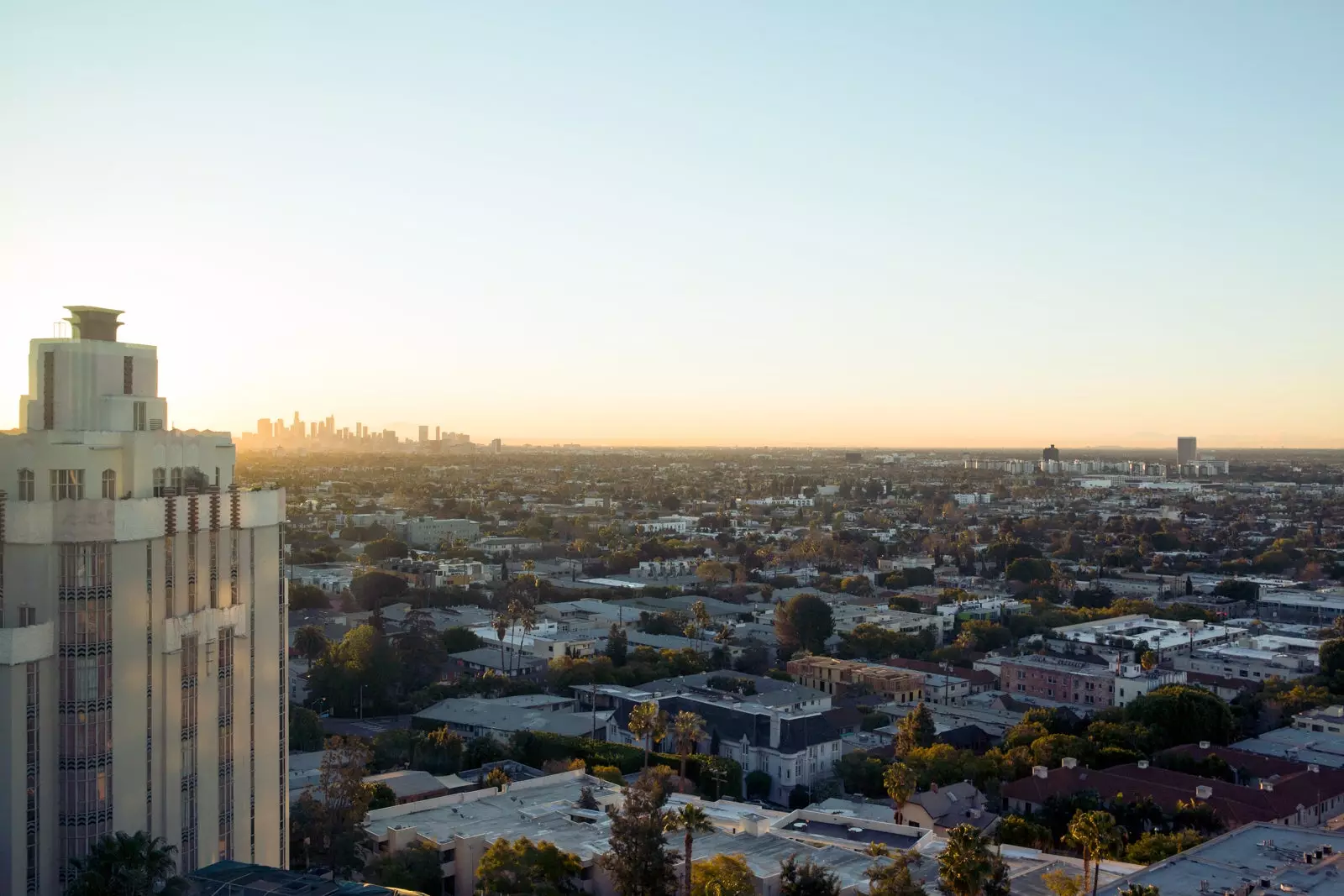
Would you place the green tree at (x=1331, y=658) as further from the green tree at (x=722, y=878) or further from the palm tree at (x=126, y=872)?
the palm tree at (x=126, y=872)

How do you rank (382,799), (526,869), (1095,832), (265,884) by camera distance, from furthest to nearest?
(382,799) → (526,869) → (1095,832) → (265,884)

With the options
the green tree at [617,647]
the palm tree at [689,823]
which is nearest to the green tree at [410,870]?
the palm tree at [689,823]

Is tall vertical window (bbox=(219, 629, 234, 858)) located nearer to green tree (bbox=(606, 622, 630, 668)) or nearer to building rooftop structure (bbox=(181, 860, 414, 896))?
building rooftop structure (bbox=(181, 860, 414, 896))

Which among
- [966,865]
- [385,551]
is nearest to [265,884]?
[966,865]

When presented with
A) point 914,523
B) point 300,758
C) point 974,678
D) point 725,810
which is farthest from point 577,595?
point 914,523

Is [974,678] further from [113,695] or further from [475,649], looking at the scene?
[113,695]

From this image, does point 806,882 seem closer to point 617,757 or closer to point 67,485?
point 67,485

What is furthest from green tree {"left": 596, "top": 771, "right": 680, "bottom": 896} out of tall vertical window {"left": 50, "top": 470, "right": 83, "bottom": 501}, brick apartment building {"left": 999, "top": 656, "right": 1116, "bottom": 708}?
brick apartment building {"left": 999, "top": 656, "right": 1116, "bottom": 708}
